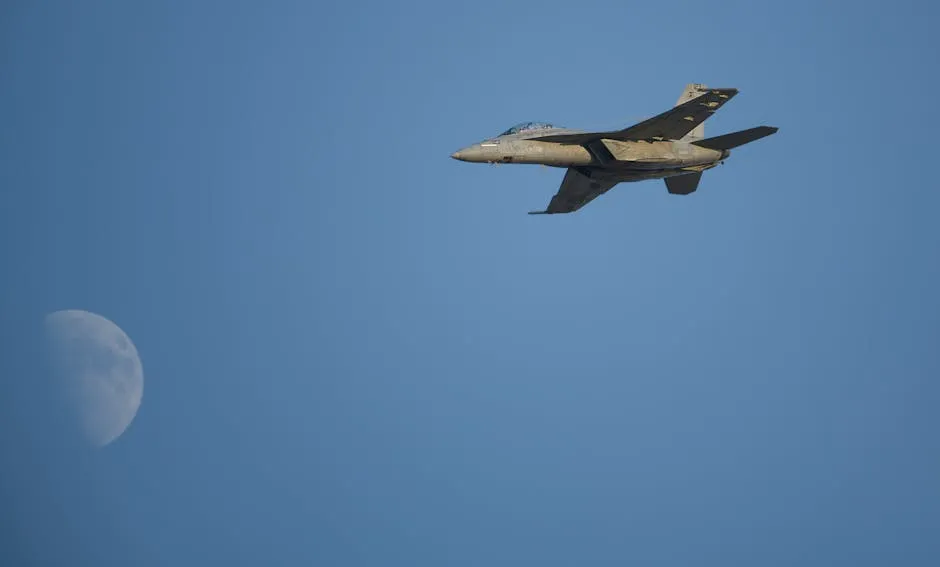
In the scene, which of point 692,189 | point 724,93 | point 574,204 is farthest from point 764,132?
point 574,204

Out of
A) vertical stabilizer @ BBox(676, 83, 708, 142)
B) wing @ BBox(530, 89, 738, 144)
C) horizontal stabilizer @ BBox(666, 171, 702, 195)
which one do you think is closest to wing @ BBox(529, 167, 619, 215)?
horizontal stabilizer @ BBox(666, 171, 702, 195)

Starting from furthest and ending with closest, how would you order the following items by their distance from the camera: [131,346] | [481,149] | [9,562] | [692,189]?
[9,562] < [131,346] < [692,189] < [481,149]

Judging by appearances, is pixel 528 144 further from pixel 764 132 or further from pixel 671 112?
pixel 764 132

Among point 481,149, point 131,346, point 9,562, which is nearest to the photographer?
point 481,149

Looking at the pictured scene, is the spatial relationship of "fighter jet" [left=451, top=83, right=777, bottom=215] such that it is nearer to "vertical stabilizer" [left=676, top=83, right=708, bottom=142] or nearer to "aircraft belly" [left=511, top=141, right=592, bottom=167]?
"aircraft belly" [left=511, top=141, right=592, bottom=167]

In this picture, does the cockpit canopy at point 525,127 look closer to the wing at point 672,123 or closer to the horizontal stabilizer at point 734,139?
the wing at point 672,123

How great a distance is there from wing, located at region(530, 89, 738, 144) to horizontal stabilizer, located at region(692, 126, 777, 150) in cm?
120

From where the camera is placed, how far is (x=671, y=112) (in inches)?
1704

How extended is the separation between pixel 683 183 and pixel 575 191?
5446 millimetres

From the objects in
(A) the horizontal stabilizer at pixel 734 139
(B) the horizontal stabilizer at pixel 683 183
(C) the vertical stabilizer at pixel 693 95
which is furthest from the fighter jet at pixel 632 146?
(B) the horizontal stabilizer at pixel 683 183

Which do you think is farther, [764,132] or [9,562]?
[9,562]

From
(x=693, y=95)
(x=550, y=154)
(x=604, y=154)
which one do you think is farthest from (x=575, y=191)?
(x=693, y=95)

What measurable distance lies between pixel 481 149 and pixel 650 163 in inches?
311

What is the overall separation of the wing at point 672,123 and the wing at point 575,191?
414 cm
